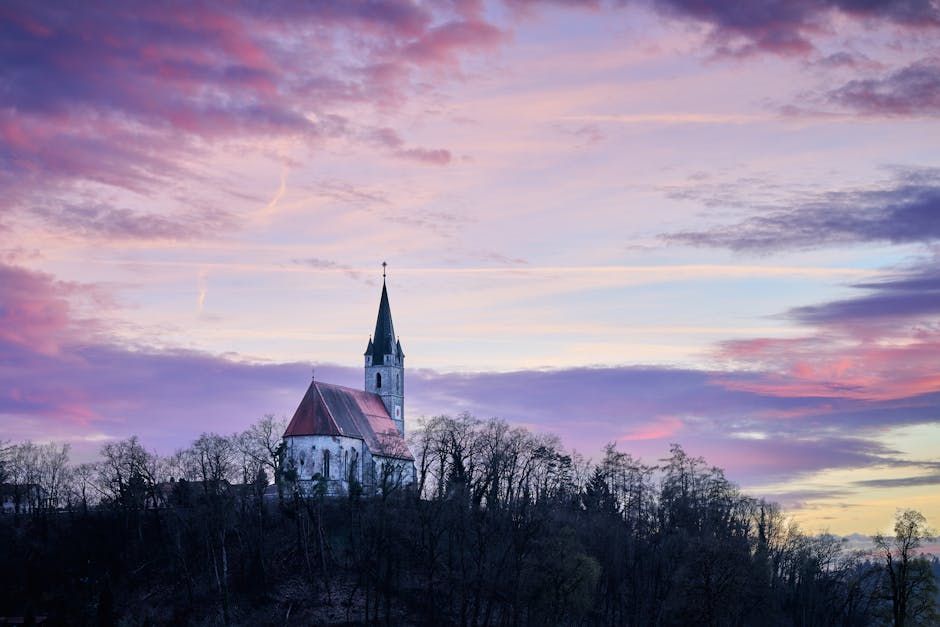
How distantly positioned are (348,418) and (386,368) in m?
17.3

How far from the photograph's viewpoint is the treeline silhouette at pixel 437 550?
90312 millimetres

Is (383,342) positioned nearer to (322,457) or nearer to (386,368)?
(386,368)

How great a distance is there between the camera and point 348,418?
142625 mm

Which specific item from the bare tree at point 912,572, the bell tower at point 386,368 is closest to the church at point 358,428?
the bell tower at point 386,368

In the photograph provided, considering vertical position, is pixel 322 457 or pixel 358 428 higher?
pixel 358 428

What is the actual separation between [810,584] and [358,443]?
55973mm

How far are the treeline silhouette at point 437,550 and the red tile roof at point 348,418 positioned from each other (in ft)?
57.5

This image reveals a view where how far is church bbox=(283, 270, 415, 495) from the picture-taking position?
13488cm

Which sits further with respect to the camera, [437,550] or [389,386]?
[389,386]

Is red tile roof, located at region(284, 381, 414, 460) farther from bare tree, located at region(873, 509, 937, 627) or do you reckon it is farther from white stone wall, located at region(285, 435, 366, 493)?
bare tree, located at region(873, 509, 937, 627)

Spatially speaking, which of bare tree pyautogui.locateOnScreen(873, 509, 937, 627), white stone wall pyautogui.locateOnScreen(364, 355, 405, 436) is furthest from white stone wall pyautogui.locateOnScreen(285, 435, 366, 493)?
bare tree pyautogui.locateOnScreen(873, 509, 937, 627)

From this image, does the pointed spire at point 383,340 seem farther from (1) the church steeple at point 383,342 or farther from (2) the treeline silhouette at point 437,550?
(2) the treeline silhouette at point 437,550

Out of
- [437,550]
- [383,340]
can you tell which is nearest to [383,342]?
[383,340]

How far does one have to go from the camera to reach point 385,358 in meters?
159
